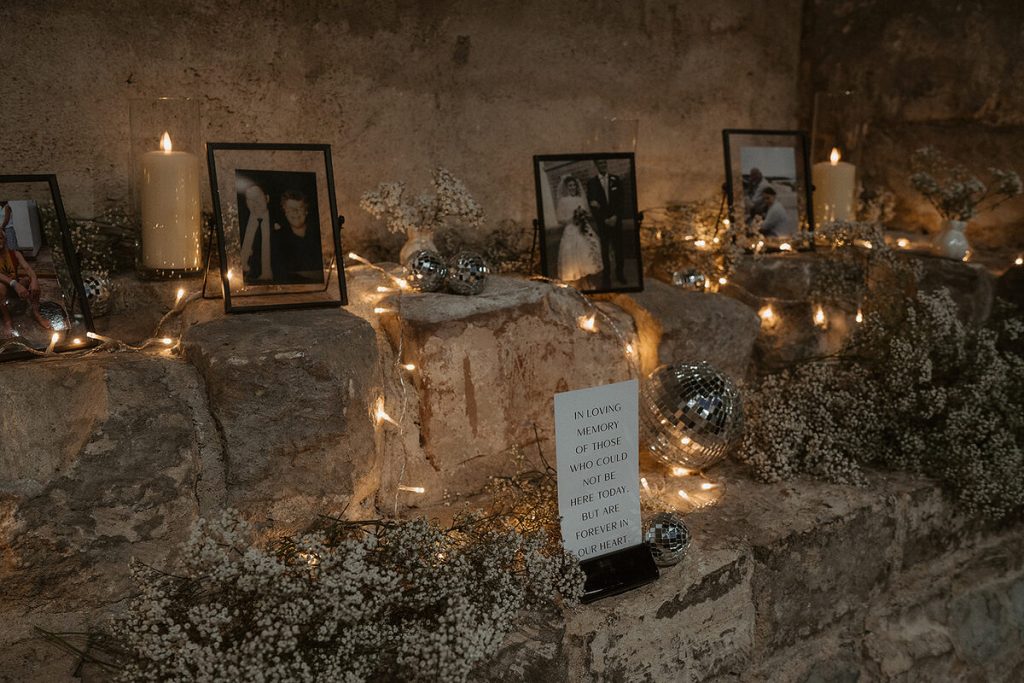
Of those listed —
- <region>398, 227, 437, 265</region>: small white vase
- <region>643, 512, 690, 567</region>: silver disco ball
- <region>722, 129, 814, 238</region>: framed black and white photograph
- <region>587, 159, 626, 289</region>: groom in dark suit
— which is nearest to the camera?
<region>643, 512, 690, 567</region>: silver disco ball

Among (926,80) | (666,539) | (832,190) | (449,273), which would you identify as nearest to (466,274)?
(449,273)

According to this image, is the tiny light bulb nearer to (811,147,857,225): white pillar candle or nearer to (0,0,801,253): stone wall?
(0,0,801,253): stone wall

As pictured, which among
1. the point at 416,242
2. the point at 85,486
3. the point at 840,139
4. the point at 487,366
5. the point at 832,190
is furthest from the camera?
the point at 840,139

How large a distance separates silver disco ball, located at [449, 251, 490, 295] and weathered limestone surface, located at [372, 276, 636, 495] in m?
0.03

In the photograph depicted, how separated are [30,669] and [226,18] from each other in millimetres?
1297

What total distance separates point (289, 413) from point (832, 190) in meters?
1.78

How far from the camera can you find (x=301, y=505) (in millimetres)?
1474

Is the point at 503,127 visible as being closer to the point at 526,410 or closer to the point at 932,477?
the point at 526,410

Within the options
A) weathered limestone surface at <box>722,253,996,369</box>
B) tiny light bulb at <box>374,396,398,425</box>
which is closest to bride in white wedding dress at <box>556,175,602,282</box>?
weathered limestone surface at <box>722,253,996,369</box>

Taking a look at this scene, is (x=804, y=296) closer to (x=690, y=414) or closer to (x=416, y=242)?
(x=690, y=414)

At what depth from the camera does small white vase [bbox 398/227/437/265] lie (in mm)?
1942

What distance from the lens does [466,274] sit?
1.79m

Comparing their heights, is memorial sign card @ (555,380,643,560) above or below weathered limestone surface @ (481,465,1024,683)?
above

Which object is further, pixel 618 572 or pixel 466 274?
pixel 466 274
